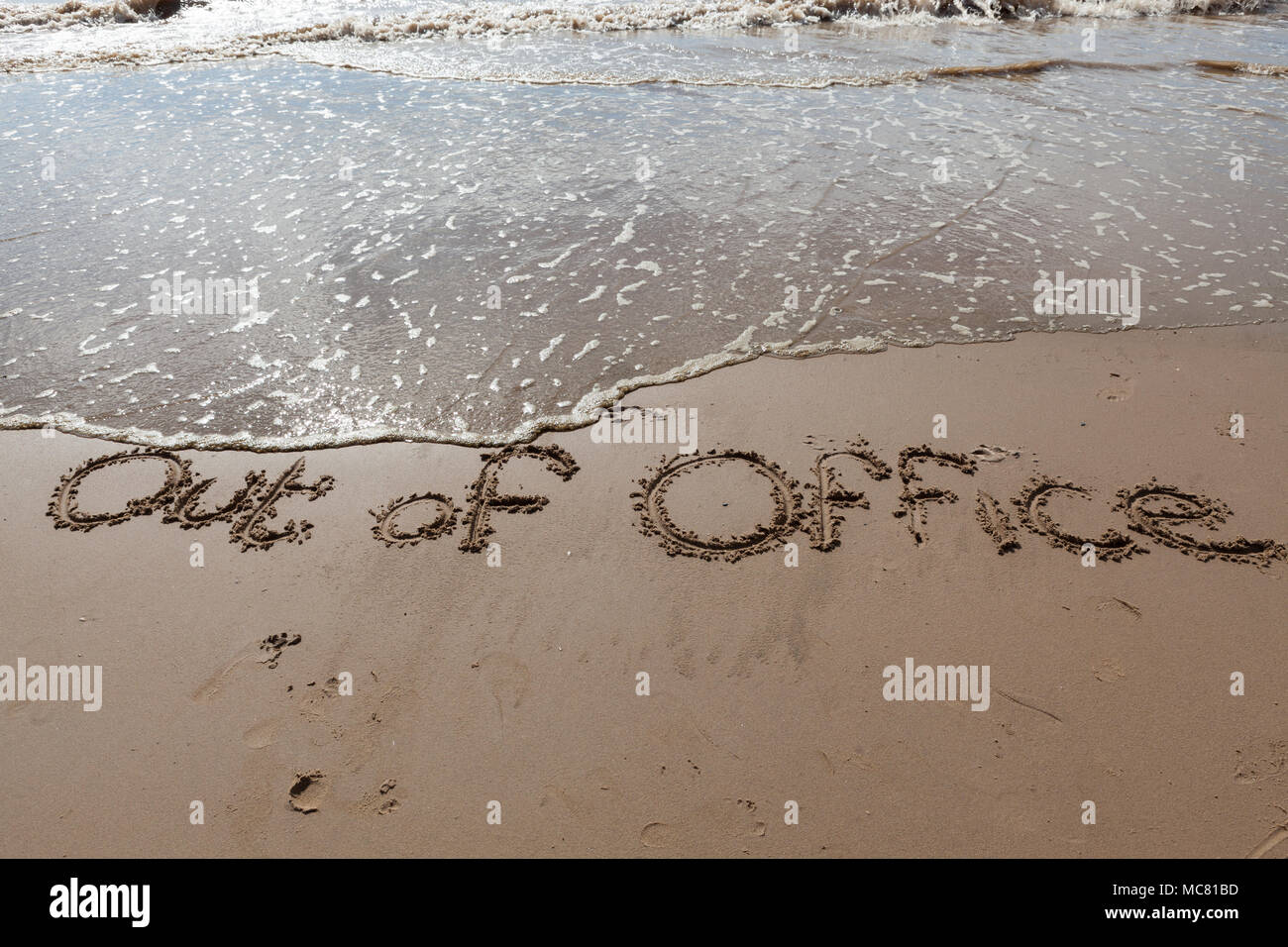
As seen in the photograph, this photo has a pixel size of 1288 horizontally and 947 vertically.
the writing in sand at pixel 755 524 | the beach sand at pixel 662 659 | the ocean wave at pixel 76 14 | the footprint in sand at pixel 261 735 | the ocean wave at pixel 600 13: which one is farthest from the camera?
the ocean wave at pixel 76 14

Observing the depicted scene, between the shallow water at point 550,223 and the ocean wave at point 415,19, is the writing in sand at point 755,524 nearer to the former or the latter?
the shallow water at point 550,223

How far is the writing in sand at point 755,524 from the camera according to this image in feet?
12.3

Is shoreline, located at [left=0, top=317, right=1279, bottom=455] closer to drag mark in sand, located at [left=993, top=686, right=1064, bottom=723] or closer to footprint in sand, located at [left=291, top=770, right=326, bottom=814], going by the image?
footprint in sand, located at [left=291, top=770, right=326, bottom=814]

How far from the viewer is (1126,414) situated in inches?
177

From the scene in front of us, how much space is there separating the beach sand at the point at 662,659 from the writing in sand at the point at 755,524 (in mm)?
43

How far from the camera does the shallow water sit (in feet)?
16.4

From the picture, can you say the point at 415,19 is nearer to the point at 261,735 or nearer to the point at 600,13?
the point at 600,13

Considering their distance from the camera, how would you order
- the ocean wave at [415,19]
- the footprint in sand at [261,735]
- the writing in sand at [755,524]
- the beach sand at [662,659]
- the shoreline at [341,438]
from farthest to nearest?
the ocean wave at [415,19] < the shoreline at [341,438] < the writing in sand at [755,524] < the footprint in sand at [261,735] < the beach sand at [662,659]

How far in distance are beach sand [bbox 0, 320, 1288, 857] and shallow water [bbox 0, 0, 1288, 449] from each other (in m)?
0.79

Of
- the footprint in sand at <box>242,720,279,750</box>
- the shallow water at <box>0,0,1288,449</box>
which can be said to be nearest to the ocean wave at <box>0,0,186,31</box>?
the shallow water at <box>0,0,1288,449</box>

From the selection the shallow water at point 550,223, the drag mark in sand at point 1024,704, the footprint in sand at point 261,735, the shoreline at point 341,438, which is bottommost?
the footprint in sand at point 261,735

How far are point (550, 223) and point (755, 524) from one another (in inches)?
165

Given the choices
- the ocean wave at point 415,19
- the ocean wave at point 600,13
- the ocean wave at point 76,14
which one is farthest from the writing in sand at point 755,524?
the ocean wave at point 76,14

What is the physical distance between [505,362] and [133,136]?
22.6 ft
